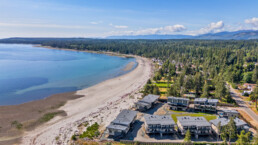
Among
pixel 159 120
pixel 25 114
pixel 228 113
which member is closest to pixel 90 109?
pixel 25 114

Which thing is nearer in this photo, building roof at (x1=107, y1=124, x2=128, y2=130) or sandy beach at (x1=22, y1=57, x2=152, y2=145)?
building roof at (x1=107, y1=124, x2=128, y2=130)

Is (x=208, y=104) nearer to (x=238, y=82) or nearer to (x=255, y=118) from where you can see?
(x=255, y=118)

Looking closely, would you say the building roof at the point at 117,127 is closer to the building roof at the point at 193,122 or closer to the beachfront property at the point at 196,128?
the beachfront property at the point at 196,128

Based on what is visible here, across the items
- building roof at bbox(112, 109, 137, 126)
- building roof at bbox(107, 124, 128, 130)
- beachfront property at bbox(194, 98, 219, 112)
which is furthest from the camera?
beachfront property at bbox(194, 98, 219, 112)

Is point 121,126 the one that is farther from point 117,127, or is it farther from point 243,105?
point 243,105

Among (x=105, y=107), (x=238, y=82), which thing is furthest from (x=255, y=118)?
(x=105, y=107)

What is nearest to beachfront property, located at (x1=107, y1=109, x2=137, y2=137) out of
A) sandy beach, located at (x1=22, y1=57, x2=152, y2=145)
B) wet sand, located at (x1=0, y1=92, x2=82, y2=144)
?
sandy beach, located at (x1=22, y1=57, x2=152, y2=145)

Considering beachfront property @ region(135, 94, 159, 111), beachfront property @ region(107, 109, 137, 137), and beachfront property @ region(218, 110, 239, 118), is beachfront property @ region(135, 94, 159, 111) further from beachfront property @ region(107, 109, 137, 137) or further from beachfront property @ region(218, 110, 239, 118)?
beachfront property @ region(218, 110, 239, 118)

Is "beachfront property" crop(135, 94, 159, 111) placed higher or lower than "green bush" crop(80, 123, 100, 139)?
higher
